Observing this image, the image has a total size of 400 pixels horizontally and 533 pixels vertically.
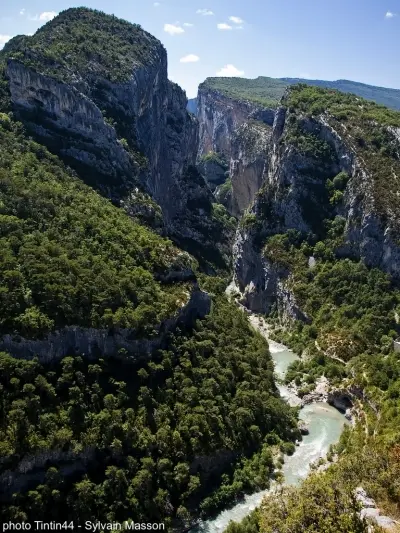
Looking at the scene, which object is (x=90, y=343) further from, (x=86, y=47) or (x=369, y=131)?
(x=86, y=47)

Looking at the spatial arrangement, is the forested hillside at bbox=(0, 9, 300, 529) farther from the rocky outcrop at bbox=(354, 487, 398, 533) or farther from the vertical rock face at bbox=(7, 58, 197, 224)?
the rocky outcrop at bbox=(354, 487, 398, 533)

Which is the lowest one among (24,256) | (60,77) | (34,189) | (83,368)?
(83,368)

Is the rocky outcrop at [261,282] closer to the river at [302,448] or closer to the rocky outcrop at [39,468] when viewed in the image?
the river at [302,448]

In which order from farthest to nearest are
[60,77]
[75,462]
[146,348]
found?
[60,77] → [146,348] → [75,462]

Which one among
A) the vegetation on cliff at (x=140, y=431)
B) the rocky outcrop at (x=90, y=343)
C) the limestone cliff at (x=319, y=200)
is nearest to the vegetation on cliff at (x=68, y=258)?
the rocky outcrop at (x=90, y=343)

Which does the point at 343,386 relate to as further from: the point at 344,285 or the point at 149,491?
the point at 149,491

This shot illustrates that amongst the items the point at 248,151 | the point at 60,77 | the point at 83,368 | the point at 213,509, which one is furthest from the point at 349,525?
the point at 248,151

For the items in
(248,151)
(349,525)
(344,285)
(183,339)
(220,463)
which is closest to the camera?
(349,525)
